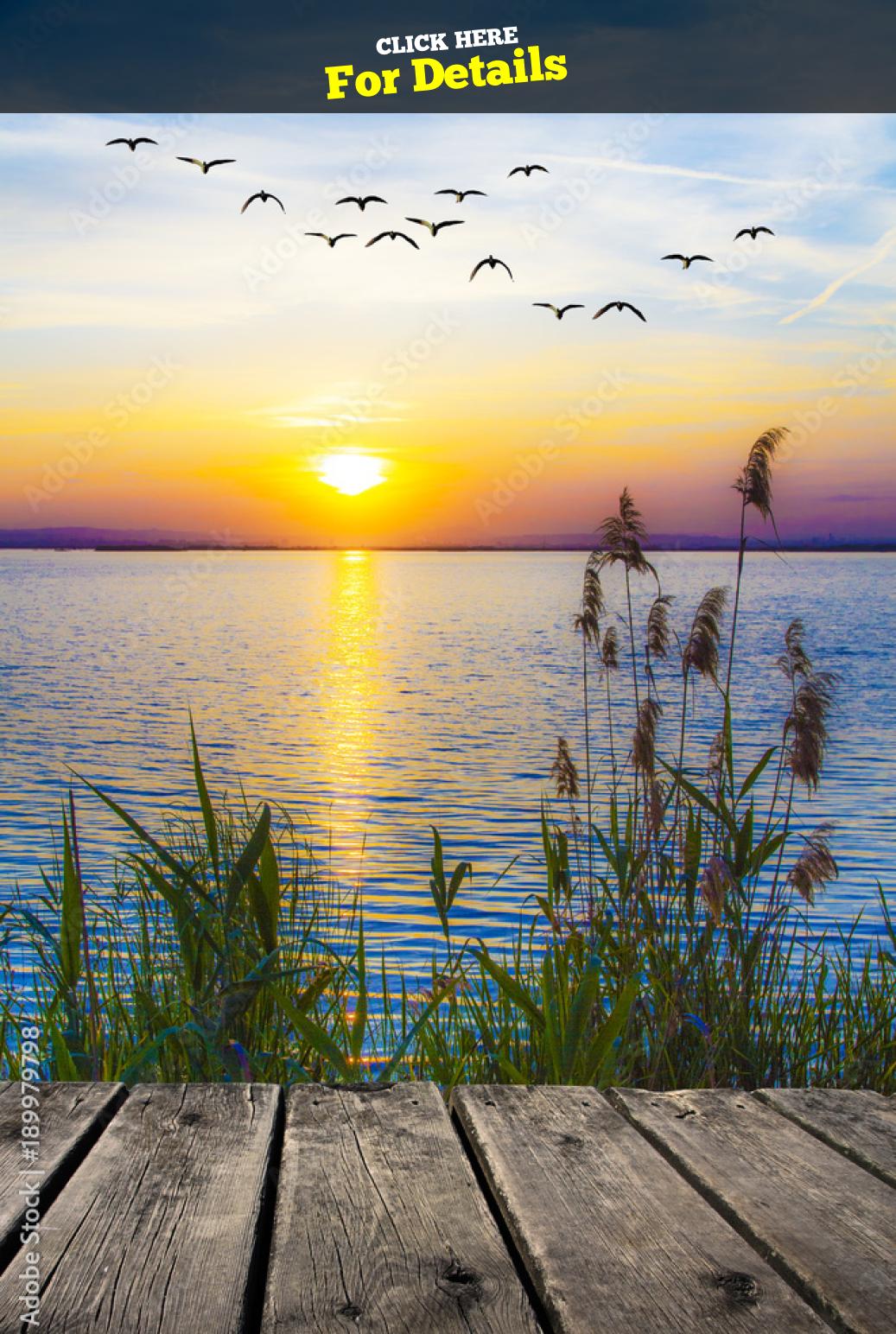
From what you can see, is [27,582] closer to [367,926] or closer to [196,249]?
[196,249]

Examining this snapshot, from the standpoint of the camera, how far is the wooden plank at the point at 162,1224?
53.4 inches

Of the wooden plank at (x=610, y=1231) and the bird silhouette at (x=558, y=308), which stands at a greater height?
the bird silhouette at (x=558, y=308)

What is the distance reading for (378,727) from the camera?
Answer: 60.4 ft

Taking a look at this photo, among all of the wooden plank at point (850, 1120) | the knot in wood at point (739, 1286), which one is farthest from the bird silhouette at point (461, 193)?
the knot in wood at point (739, 1286)

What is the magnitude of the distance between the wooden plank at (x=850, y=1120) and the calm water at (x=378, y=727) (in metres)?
1.92

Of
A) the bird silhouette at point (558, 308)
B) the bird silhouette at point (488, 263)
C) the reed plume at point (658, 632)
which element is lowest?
the reed plume at point (658, 632)

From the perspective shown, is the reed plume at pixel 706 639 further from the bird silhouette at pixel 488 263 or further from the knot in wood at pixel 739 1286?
the bird silhouette at pixel 488 263

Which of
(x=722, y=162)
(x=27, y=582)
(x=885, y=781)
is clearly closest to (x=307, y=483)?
(x=885, y=781)

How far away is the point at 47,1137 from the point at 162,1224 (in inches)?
14.7

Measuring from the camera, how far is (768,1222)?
160cm

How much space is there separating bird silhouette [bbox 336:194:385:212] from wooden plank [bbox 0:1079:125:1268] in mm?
6498

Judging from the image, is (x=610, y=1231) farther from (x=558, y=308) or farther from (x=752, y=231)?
(x=752, y=231)

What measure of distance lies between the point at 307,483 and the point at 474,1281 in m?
33.6
